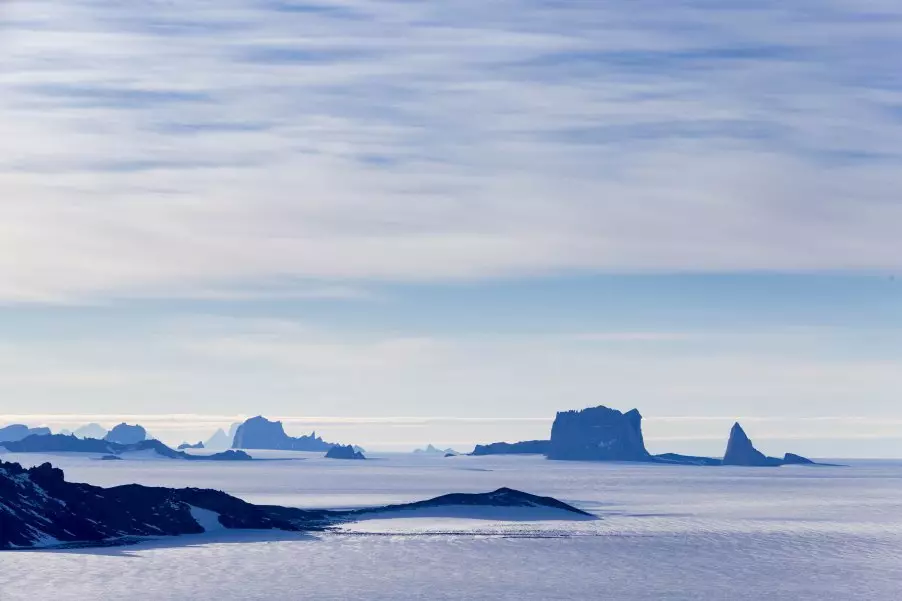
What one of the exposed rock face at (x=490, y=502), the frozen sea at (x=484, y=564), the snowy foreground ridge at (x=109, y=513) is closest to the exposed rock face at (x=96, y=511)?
the snowy foreground ridge at (x=109, y=513)

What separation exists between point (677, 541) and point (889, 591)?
36.5 metres

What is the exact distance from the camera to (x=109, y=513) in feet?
350

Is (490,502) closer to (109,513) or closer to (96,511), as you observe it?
(109,513)

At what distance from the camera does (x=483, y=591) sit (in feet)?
247

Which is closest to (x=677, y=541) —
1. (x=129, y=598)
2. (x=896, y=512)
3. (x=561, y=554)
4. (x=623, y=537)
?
(x=623, y=537)

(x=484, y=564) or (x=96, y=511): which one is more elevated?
(x=96, y=511)

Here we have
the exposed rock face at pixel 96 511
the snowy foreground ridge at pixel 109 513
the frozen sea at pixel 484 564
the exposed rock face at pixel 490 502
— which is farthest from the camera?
the exposed rock face at pixel 490 502

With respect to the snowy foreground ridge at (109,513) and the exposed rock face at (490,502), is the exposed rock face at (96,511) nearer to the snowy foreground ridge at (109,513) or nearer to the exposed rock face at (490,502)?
the snowy foreground ridge at (109,513)

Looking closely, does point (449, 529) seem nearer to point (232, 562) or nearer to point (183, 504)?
point (183, 504)

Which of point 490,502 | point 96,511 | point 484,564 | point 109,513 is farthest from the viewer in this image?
point 490,502

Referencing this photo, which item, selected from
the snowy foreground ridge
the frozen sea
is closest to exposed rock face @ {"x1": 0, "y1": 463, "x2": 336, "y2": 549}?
the snowy foreground ridge

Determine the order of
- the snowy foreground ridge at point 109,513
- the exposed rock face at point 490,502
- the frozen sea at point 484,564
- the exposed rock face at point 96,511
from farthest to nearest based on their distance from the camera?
the exposed rock face at point 490,502 < the snowy foreground ridge at point 109,513 < the exposed rock face at point 96,511 < the frozen sea at point 484,564

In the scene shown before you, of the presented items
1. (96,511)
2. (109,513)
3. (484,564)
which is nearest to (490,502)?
(109,513)

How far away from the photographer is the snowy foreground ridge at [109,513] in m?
98.0
